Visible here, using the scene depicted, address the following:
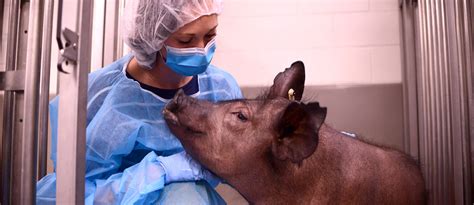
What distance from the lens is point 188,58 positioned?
154 cm

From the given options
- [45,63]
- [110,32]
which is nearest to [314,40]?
[110,32]

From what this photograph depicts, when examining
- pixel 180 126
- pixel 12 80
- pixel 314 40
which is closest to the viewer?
pixel 12 80

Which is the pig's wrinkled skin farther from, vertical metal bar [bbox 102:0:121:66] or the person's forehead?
vertical metal bar [bbox 102:0:121:66]

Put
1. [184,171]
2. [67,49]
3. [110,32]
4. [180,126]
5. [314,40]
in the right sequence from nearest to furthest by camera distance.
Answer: [67,49] < [180,126] < [184,171] < [110,32] < [314,40]

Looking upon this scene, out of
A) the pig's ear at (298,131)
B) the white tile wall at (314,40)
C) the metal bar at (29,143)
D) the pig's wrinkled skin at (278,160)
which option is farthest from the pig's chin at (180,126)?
the white tile wall at (314,40)

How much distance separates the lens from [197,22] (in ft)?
5.14

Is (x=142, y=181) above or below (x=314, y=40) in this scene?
below

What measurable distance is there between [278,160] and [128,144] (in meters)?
0.55

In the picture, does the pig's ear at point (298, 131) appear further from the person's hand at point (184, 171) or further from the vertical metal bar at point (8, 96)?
the vertical metal bar at point (8, 96)

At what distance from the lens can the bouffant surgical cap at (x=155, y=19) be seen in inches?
61.2

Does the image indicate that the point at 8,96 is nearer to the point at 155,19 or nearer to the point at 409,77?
the point at 155,19

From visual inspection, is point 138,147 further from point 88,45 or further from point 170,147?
point 88,45

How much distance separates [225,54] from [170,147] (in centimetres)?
108

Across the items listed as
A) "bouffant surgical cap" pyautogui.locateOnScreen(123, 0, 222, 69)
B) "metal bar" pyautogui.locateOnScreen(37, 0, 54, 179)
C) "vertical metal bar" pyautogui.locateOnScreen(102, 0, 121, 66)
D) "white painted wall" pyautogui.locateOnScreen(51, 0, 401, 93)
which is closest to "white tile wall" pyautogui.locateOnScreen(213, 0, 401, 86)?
"white painted wall" pyautogui.locateOnScreen(51, 0, 401, 93)
